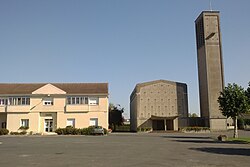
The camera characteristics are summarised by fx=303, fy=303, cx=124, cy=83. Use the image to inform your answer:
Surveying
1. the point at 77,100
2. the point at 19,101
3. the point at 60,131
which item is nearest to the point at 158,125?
the point at 77,100

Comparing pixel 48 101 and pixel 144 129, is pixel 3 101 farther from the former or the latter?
pixel 144 129

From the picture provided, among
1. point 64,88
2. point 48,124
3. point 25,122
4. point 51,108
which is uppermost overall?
point 64,88

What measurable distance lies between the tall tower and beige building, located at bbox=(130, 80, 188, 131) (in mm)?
5134

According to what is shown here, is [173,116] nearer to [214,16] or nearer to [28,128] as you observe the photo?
[214,16]

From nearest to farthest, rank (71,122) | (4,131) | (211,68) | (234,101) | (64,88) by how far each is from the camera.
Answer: (234,101) < (4,131) < (71,122) < (64,88) < (211,68)

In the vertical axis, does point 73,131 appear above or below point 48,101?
below

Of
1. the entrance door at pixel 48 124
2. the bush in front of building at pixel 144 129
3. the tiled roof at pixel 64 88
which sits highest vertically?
the tiled roof at pixel 64 88

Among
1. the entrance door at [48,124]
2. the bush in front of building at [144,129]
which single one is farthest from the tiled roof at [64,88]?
the bush in front of building at [144,129]

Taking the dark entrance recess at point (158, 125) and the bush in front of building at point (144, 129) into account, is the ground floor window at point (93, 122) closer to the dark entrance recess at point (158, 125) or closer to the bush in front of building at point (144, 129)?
the bush in front of building at point (144, 129)

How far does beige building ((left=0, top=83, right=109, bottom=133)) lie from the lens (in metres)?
49.1

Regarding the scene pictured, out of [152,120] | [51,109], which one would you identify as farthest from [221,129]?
[51,109]

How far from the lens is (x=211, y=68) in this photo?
64.7m

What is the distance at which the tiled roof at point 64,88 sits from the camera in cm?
5028

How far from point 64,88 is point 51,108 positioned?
4.29m
